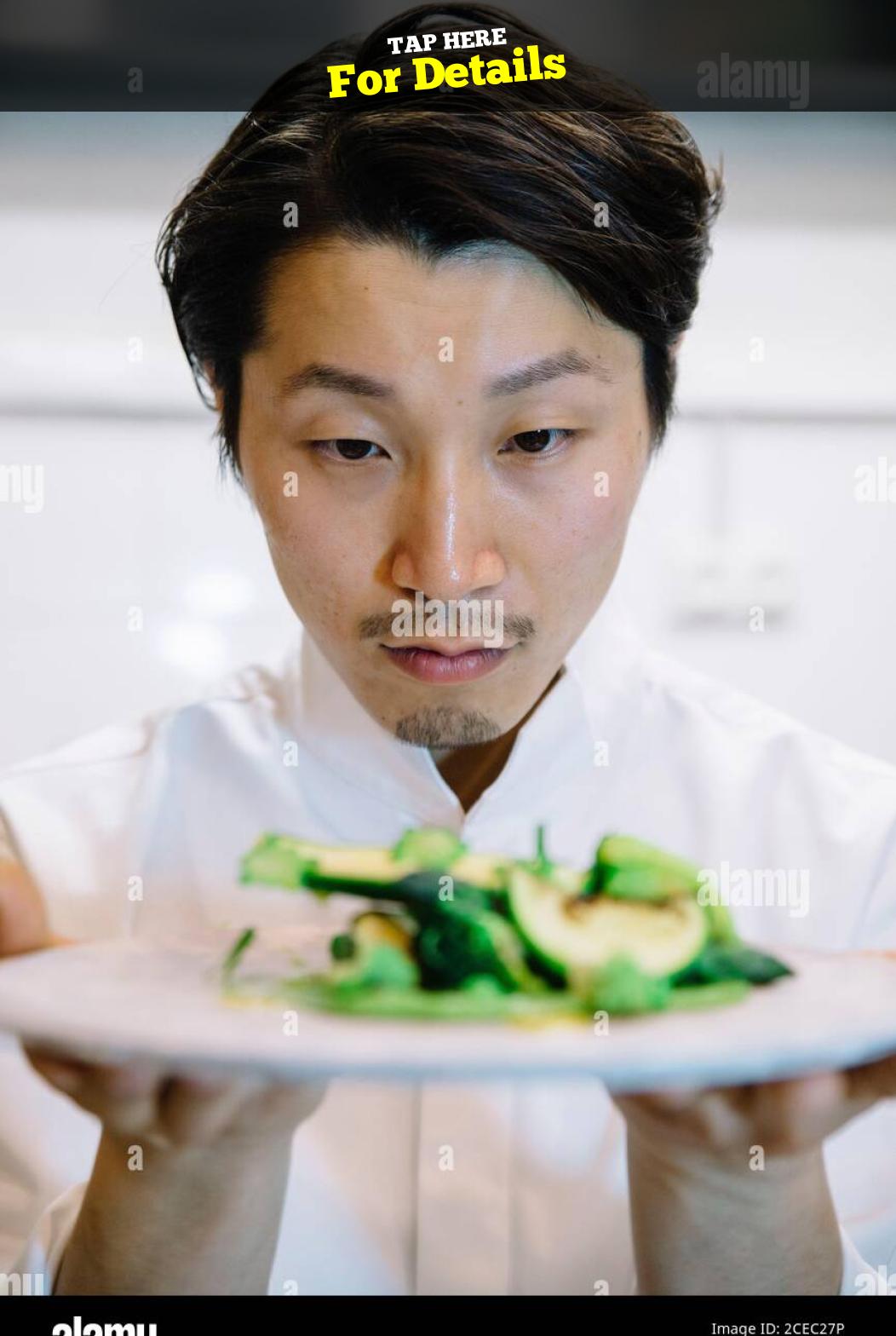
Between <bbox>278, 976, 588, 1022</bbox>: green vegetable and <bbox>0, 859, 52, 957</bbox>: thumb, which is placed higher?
<bbox>0, 859, 52, 957</bbox>: thumb

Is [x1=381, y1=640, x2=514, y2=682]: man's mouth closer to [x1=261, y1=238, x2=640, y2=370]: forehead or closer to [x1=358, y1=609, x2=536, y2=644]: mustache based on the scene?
[x1=358, y1=609, x2=536, y2=644]: mustache

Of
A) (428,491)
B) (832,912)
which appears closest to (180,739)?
(428,491)

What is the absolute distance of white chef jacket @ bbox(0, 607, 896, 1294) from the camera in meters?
0.70

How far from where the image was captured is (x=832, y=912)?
77 cm

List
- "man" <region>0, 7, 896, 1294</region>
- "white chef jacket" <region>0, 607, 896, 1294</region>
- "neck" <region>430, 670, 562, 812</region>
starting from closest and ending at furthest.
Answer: "man" <region>0, 7, 896, 1294</region> < "white chef jacket" <region>0, 607, 896, 1294</region> < "neck" <region>430, 670, 562, 812</region>

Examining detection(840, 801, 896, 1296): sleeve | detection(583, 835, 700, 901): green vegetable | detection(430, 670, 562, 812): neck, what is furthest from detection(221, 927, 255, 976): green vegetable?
detection(840, 801, 896, 1296): sleeve

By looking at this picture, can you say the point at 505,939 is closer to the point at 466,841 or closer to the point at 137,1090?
the point at 137,1090

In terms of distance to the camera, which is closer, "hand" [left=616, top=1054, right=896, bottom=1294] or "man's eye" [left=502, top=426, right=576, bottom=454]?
"hand" [left=616, top=1054, right=896, bottom=1294]

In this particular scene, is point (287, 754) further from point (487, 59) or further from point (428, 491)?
point (487, 59)

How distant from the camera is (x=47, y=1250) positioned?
63 centimetres

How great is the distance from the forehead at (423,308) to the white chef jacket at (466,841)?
0.21 meters

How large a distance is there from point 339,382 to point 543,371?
0.34 feet

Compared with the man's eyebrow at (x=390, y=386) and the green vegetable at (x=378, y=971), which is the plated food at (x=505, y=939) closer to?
the green vegetable at (x=378, y=971)

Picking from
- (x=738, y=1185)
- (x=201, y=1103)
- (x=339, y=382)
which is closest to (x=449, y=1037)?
(x=201, y=1103)
